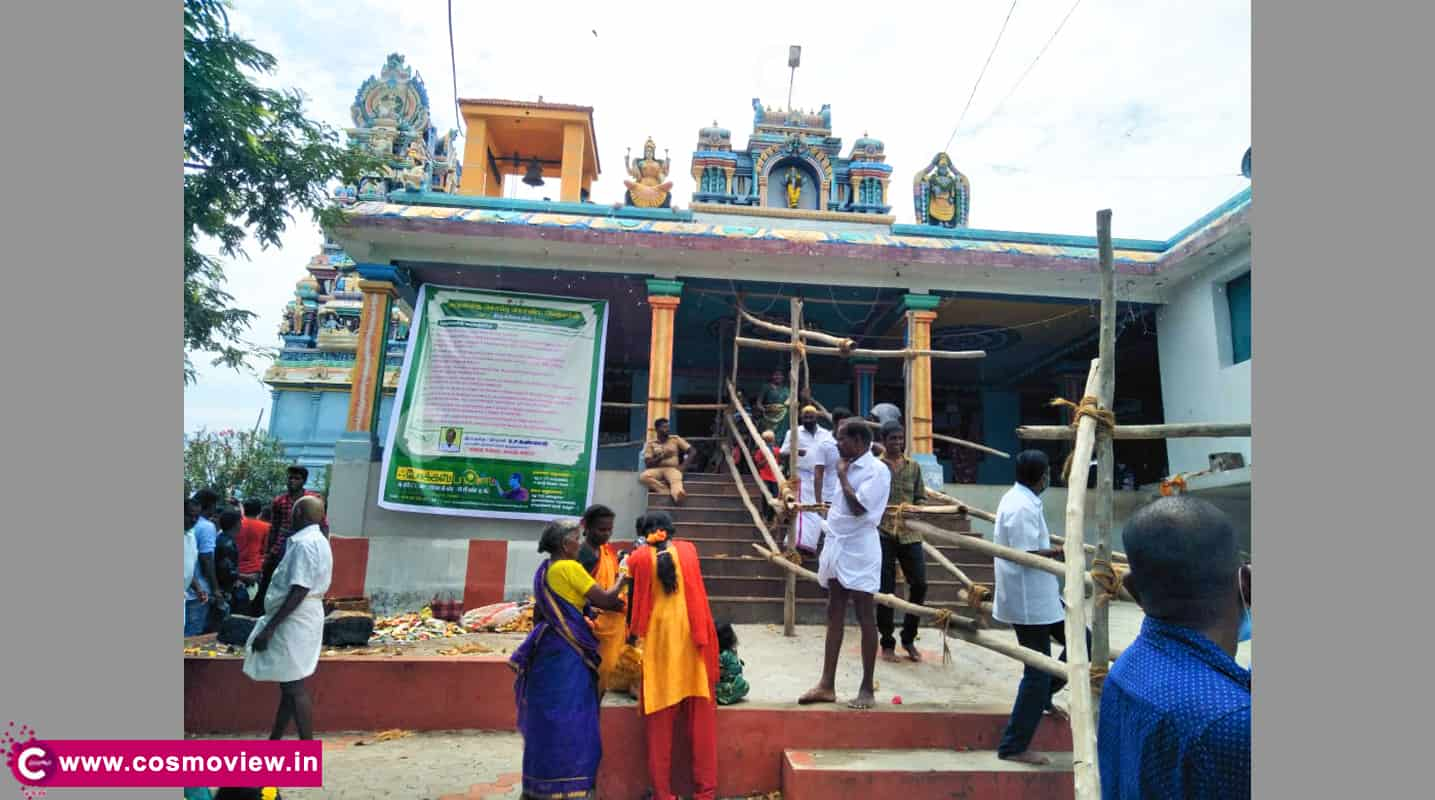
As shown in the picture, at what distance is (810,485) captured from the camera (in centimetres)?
675

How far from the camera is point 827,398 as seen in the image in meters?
15.6

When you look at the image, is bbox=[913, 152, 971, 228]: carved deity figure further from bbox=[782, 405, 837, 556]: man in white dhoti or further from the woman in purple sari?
the woman in purple sari

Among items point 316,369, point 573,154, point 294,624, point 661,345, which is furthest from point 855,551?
point 316,369

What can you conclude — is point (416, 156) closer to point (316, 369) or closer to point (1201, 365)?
point (316, 369)

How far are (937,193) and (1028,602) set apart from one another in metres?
12.4

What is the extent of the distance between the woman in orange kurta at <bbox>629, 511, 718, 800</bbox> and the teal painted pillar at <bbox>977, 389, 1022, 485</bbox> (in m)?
12.9

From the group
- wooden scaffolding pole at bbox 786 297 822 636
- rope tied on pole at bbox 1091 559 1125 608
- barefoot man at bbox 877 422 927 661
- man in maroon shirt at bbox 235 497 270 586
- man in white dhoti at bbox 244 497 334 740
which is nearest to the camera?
rope tied on pole at bbox 1091 559 1125 608

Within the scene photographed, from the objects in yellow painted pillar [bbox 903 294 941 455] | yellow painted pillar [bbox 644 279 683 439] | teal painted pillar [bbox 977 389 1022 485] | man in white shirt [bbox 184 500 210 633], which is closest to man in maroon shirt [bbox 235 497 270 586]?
man in white shirt [bbox 184 500 210 633]

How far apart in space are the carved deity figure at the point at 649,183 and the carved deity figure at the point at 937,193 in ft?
16.2

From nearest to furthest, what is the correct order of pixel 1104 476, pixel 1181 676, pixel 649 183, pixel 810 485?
pixel 1181 676 → pixel 1104 476 → pixel 810 485 → pixel 649 183

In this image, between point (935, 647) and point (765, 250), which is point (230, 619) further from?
point (765, 250)

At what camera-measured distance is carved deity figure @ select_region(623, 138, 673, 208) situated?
42.3 ft

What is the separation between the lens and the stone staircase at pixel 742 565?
7.18 metres

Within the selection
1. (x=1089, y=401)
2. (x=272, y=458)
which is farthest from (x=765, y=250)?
(x=272, y=458)
